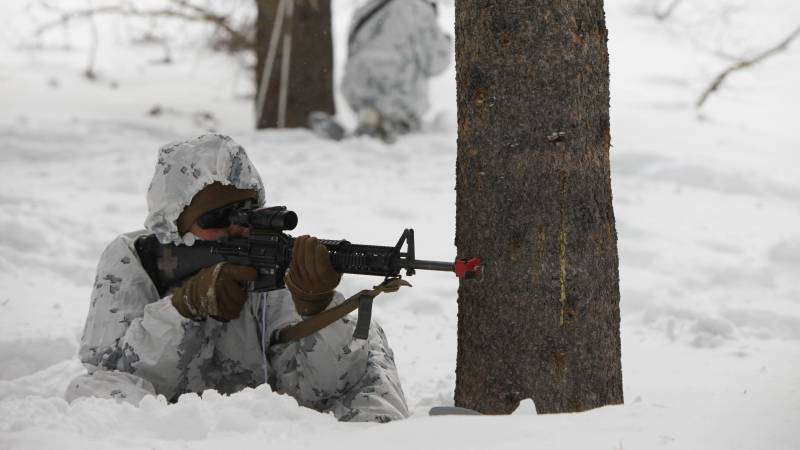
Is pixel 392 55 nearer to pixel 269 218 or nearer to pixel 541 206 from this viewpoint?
pixel 269 218

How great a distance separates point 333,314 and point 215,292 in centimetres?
36

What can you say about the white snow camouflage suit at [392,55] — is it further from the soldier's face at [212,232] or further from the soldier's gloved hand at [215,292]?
the soldier's gloved hand at [215,292]

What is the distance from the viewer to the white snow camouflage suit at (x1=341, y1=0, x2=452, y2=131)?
9242 mm

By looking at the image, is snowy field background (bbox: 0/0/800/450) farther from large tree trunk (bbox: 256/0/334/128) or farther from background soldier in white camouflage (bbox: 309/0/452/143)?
large tree trunk (bbox: 256/0/334/128)

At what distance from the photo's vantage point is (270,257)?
2.74m

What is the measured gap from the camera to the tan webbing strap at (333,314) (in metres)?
2.60

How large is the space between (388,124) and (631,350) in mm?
5327

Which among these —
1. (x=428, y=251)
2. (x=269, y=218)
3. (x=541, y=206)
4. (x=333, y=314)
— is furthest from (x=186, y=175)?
(x=428, y=251)

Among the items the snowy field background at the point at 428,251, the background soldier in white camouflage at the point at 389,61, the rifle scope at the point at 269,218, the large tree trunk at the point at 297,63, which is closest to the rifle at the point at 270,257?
the rifle scope at the point at 269,218

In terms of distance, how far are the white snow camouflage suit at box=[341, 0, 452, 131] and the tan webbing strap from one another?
6.57 m

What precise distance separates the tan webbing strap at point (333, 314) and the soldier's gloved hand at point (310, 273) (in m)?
0.06

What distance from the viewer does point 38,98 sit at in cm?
1091

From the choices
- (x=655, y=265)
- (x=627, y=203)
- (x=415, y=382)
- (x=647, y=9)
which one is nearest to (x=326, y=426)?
(x=415, y=382)

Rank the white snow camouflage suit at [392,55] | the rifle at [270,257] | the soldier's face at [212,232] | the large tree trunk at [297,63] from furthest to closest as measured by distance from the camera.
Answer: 1. the large tree trunk at [297,63]
2. the white snow camouflage suit at [392,55]
3. the soldier's face at [212,232]
4. the rifle at [270,257]
